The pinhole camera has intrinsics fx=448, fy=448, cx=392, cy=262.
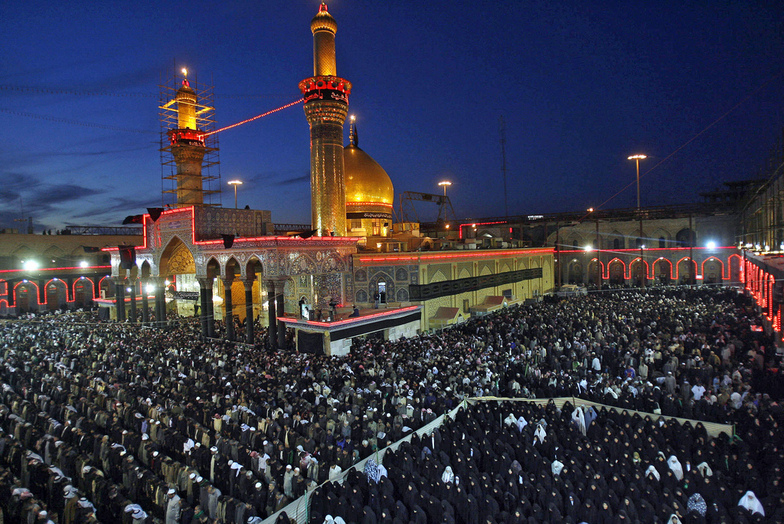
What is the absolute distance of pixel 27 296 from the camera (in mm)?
37281

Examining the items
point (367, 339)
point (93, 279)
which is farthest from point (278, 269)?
point (93, 279)

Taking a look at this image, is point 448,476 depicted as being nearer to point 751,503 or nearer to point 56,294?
point 751,503

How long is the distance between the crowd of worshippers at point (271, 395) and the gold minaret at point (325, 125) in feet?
28.4

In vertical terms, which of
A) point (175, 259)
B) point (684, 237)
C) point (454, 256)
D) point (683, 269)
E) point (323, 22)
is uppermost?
point (323, 22)

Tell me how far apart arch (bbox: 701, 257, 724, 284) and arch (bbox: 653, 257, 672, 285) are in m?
2.70

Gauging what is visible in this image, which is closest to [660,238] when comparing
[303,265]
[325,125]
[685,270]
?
[685,270]

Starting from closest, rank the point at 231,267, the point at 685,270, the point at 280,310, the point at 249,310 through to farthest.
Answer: the point at 280,310 < the point at 249,310 < the point at 231,267 < the point at 685,270

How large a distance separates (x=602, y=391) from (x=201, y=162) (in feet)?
94.7

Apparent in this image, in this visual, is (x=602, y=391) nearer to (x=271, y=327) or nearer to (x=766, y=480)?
(x=766, y=480)

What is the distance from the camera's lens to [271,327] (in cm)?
2192

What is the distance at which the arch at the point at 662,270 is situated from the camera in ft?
138

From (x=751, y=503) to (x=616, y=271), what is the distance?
1731 inches

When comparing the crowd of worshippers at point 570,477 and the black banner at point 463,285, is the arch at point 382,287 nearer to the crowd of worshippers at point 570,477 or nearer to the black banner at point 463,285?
the black banner at point 463,285

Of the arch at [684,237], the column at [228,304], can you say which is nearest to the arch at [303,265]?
the column at [228,304]
